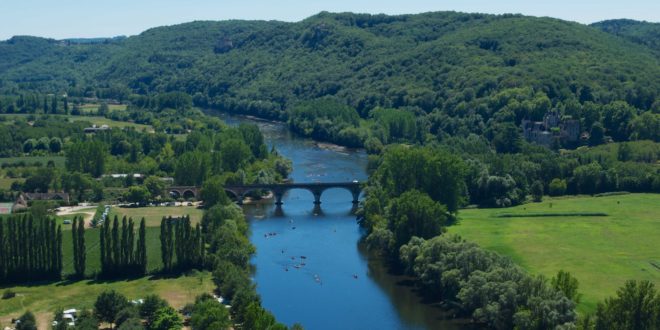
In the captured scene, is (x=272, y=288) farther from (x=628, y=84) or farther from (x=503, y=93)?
(x=628, y=84)

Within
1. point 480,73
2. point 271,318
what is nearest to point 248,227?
point 271,318

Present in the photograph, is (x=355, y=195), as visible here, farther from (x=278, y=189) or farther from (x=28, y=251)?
(x=28, y=251)

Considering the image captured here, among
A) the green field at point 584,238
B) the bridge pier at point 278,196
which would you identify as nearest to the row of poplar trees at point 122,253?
the green field at point 584,238

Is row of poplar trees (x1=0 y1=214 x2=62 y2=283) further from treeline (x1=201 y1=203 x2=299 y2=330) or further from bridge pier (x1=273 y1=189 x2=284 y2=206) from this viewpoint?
bridge pier (x1=273 y1=189 x2=284 y2=206)

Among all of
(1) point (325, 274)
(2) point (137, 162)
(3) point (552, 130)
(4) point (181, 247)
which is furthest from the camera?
(3) point (552, 130)

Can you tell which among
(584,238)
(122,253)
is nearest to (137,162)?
(122,253)

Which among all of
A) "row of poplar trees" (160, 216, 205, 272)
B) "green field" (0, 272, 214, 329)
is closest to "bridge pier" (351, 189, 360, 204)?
"row of poplar trees" (160, 216, 205, 272)
